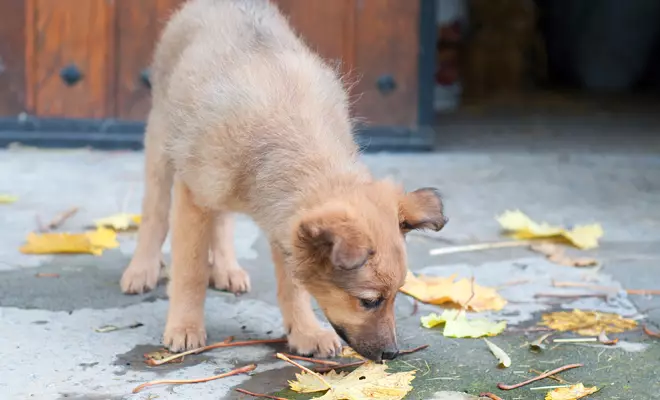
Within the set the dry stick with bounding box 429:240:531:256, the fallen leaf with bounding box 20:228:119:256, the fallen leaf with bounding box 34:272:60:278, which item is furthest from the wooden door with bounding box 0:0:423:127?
the fallen leaf with bounding box 34:272:60:278

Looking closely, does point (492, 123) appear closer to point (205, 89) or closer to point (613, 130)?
point (613, 130)

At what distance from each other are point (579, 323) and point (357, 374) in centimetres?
106

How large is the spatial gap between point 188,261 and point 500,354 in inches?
46.1

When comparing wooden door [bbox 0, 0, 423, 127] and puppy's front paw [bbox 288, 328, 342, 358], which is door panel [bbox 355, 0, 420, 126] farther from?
puppy's front paw [bbox 288, 328, 342, 358]

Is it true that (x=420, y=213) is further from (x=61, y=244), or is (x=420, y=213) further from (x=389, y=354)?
(x=61, y=244)

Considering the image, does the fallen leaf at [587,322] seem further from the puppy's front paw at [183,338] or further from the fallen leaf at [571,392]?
the puppy's front paw at [183,338]

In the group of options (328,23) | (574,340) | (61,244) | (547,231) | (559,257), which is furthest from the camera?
(328,23)

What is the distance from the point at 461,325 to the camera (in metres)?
3.77

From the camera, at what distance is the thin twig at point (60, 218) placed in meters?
5.09

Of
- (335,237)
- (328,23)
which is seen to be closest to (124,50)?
(328,23)

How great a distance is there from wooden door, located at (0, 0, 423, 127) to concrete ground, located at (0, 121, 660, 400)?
401 millimetres

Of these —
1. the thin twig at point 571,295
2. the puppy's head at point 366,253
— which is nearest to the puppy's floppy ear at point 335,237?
the puppy's head at point 366,253

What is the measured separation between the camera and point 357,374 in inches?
129

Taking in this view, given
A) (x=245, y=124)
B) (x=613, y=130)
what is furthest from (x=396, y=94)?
(x=245, y=124)
